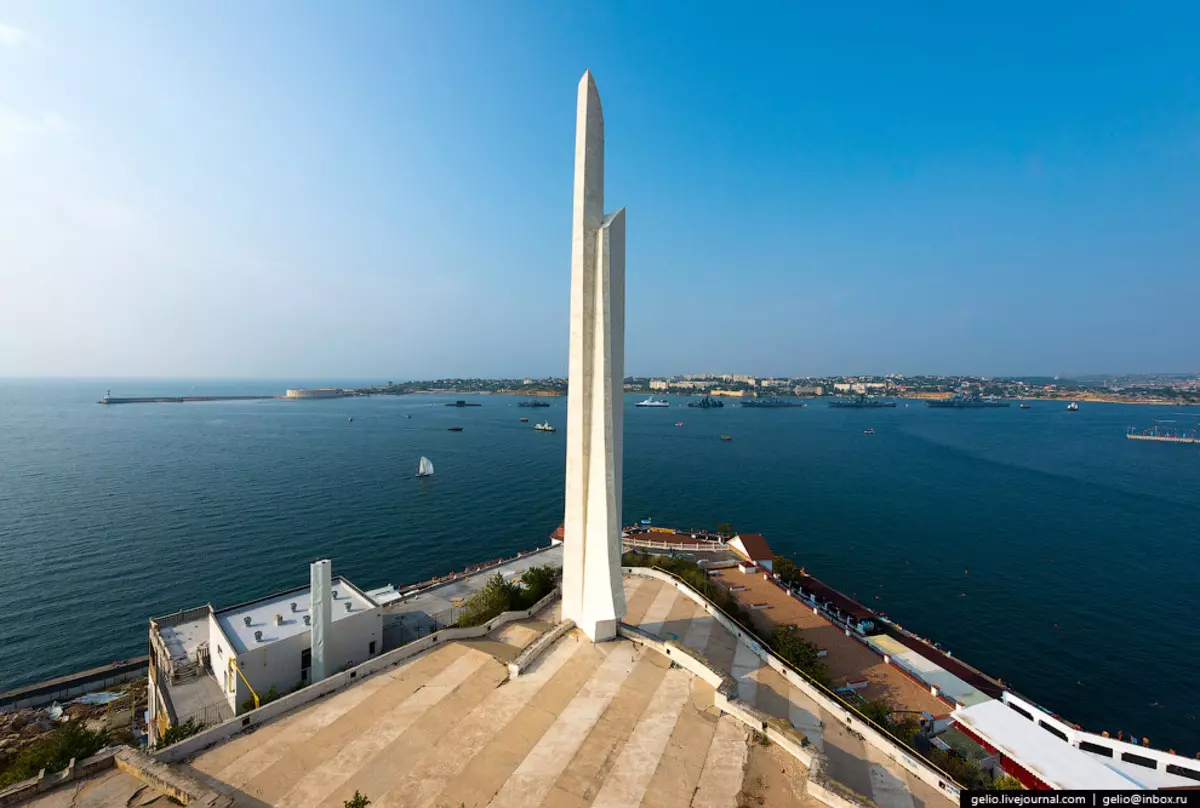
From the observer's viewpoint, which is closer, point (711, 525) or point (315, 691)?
point (315, 691)

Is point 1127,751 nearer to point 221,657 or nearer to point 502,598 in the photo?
point 502,598

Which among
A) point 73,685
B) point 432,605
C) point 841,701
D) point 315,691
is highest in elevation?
point 315,691

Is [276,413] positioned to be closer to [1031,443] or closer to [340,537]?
[340,537]

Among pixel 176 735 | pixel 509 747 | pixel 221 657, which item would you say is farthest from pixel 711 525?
pixel 176 735

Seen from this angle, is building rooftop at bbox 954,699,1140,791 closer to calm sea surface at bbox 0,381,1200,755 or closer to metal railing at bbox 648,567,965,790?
metal railing at bbox 648,567,965,790

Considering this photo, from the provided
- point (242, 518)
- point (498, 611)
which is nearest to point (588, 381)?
point (498, 611)

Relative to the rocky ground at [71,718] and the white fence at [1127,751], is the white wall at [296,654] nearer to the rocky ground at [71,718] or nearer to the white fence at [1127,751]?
the rocky ground at [71,718]

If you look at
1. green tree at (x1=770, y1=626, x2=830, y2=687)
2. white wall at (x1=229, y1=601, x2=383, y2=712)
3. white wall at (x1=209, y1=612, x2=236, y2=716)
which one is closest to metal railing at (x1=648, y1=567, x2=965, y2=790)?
green tree at (x1=770, y1=626, x2=830, y2=687)
